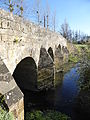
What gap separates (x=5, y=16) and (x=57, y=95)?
6.04m

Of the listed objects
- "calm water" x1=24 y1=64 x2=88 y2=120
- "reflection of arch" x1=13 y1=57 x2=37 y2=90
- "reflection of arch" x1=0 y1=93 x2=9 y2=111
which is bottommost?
"calm water" x1=24 y1=64 x2=88 y2=120

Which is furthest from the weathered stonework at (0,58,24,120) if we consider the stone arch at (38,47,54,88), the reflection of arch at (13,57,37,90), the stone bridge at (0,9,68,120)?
the stone arch at (38,47,54,88)

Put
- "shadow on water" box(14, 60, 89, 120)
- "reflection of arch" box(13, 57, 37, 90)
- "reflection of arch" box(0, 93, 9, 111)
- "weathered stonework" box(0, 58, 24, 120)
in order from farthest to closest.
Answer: "reflection of arch" box(13, 57, 37, 90), "shadow on water" box(14, 60, 89, 120), "weathered stonework" box(0, 58, 24, 120), "reflection of arch" box(0, 93, 9, 111)

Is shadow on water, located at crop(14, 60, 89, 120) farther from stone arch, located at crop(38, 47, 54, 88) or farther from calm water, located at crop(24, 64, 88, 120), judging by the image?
stone arch, located at crop(38, 47, 54, 88)

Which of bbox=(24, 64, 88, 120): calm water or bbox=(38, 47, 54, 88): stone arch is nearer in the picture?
bbox=(24, 64, 88, 120): calm water

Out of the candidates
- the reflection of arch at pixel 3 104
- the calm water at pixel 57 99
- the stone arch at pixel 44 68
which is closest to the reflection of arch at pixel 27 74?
the stone arch at pixel 44 68

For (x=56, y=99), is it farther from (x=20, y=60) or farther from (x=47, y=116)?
(x=20, y=60)

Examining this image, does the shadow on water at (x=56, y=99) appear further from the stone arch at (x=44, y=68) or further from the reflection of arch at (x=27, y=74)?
the stone arch at (x=44, y=68)

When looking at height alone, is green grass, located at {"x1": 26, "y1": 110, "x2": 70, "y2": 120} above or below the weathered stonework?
below

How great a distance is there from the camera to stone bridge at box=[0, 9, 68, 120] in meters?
3.14

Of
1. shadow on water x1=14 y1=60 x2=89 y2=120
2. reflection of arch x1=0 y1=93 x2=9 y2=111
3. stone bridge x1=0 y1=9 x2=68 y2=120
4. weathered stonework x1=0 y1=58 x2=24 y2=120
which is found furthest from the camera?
shadow on water x1=14 y1=60 x2=89 y2=120

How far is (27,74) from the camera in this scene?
9.00 metres

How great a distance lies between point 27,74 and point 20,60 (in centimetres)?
320

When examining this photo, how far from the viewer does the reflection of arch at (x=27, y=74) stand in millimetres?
8586
